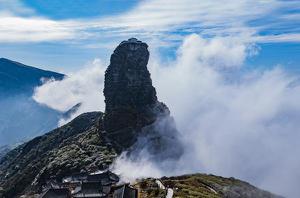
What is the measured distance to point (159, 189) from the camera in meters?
200

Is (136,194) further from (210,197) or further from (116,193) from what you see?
(210,197)

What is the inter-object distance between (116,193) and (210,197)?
35.3m

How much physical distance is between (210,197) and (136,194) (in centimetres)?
2746

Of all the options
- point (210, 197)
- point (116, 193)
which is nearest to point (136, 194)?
point (116, 193)

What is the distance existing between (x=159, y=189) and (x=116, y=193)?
16.5m

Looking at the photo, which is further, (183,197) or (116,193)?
(116,193)

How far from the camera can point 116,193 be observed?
647ft

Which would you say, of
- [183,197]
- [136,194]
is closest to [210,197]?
[183,197]

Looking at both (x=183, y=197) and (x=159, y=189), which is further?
(x=159, y=189)

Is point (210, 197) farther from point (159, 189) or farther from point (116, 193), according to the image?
point (116, 193)

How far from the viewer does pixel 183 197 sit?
598 feet

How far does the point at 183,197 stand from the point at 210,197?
15790 millimetres

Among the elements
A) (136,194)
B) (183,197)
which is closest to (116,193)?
(136,194)

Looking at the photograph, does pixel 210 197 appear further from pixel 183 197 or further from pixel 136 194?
pixel 136 194
